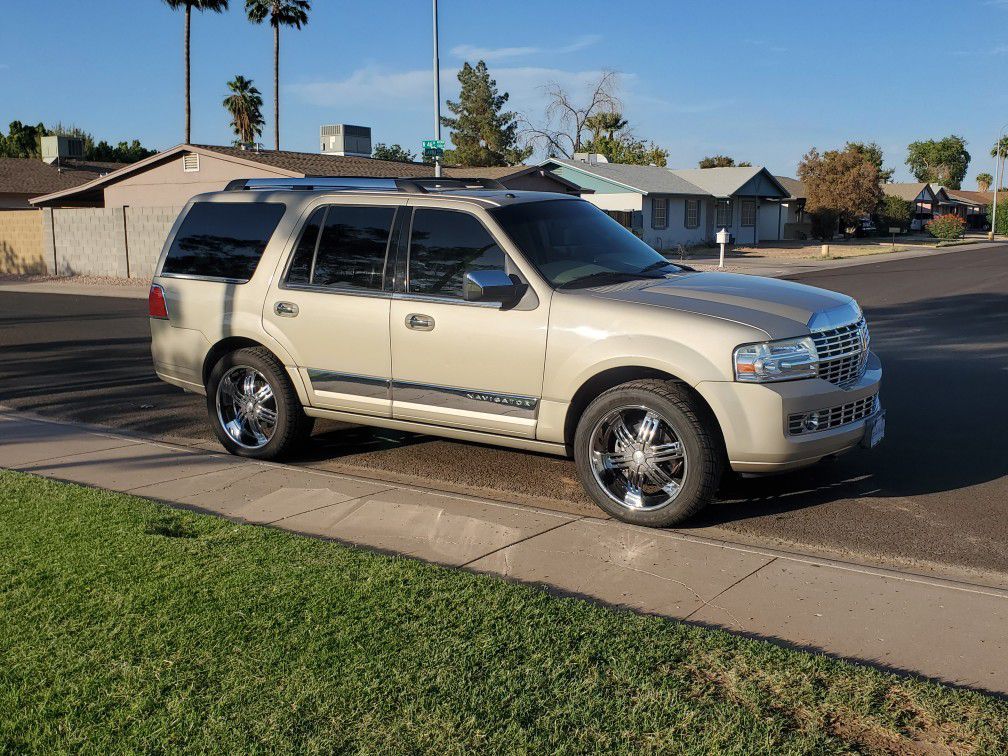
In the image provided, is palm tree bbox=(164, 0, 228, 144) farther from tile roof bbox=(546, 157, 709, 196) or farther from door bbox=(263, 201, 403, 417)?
door bbox=(263, 201, 403, 417)

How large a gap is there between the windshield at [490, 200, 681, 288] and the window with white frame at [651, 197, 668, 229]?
41989 millimetres

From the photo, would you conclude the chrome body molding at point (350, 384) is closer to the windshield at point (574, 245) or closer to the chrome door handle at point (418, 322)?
the chrome door handle at point (418, 322)

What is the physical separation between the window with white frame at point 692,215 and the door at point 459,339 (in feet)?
152

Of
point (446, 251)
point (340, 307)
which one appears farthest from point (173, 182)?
point (446, 251)

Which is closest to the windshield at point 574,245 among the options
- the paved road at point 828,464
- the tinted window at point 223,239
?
the paved road at point 828,464

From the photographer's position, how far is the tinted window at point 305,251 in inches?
288

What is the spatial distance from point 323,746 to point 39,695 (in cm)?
120

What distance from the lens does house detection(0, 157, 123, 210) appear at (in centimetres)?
4453

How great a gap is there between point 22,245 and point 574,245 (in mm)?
33321

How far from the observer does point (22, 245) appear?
35062mm

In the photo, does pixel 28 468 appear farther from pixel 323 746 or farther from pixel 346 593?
pixel 323 746

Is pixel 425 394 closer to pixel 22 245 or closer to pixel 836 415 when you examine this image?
pixel 836 415

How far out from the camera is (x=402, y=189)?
713 cm

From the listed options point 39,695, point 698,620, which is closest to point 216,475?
point 39,695
